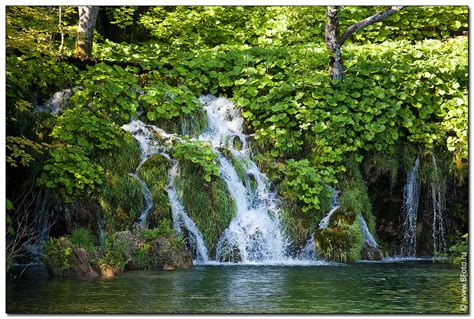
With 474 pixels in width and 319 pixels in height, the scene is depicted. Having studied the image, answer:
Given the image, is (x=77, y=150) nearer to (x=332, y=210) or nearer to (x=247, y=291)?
(x=332, y=210)

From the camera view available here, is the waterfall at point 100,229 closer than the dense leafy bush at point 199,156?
Yes

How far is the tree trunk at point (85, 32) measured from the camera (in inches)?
493

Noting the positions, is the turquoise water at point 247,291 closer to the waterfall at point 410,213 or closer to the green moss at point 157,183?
the green moss at point 157,183

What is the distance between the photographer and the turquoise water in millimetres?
6242

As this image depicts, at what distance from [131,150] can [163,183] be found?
79 centimetres

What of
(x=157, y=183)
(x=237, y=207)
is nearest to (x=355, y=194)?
(x=237, y=207)

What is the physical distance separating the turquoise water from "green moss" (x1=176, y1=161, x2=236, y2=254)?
2.93 feet

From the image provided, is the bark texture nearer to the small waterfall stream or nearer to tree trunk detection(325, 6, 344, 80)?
tree trunk detection(325, 6, 344, 80)

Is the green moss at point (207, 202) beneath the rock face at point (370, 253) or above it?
above

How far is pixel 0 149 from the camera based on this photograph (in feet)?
23.8

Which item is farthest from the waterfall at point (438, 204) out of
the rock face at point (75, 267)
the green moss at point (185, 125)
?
the rock face at point (75, 267)

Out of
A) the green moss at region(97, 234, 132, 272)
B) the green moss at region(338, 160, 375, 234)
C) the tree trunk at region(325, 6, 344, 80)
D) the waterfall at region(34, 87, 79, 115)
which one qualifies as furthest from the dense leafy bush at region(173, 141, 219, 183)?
the tree trunk at region(325, 6, 344, 80)

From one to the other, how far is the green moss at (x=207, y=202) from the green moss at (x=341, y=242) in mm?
1220

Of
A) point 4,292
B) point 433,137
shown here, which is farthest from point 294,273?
point 433,137
